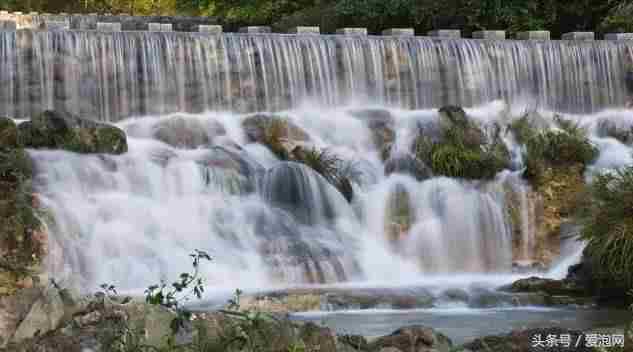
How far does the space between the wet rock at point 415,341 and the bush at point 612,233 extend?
15.3 feet

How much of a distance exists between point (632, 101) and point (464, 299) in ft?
32.1

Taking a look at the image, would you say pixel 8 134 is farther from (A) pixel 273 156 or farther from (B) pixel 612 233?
(B) pixel 612 233

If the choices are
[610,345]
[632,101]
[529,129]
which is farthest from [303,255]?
[632,101]

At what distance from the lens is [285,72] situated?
2034 centimetres

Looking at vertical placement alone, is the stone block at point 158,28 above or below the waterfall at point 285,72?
above

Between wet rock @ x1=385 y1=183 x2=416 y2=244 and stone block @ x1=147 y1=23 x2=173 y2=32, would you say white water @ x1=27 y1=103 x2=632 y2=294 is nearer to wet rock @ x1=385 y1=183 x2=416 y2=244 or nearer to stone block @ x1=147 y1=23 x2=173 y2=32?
wet rock @ x1=385 y1=183 x2=416 y2=244

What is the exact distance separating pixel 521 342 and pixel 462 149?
8936mm

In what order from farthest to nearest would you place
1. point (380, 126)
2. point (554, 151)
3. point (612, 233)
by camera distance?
1. point (380, 126)
2. point (554, 151)
3. point (612, 233)

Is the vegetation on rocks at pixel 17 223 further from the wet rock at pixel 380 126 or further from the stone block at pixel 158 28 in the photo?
the stone block at pixel 158 28

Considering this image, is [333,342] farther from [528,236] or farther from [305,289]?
[528,236]

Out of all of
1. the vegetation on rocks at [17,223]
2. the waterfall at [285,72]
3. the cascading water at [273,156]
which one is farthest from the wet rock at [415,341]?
the waterfall at [285,72]

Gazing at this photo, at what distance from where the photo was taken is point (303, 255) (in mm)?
15461

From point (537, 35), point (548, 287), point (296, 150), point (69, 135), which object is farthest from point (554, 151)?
point (69, 135)

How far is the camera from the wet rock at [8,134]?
51.3ft
